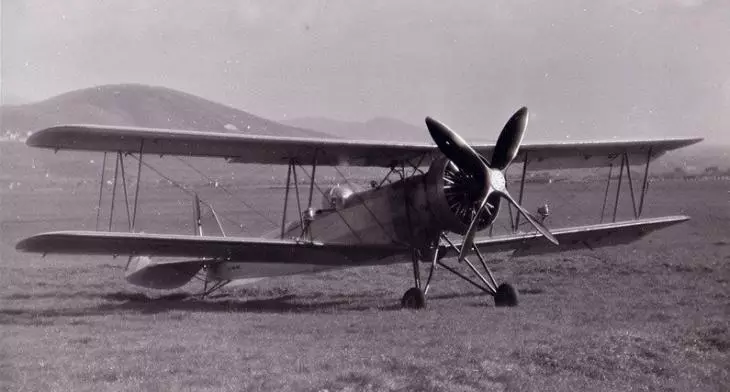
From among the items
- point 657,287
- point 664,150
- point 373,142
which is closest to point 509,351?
point 373,142

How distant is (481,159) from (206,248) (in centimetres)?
454

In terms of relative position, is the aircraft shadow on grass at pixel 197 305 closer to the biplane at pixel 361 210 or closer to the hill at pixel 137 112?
the biplane at pixel 361 210

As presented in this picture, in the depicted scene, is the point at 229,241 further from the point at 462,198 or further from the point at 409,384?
the point at 409,384

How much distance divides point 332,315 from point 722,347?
557 centimetres

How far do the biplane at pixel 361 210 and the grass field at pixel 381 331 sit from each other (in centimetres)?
82

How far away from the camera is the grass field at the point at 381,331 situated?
5.71m

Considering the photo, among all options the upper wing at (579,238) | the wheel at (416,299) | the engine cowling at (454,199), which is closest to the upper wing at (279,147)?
the engine cowling at (454,199)

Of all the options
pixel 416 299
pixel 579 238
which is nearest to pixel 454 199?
pixel 416 299

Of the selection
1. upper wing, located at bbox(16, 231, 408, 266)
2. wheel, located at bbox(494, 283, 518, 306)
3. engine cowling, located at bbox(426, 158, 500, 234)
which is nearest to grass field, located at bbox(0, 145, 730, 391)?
wheel, located at bbox(494, 283, 518, 306)

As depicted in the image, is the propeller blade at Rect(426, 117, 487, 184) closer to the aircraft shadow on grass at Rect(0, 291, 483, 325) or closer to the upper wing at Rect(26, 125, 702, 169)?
the upper wing at Rect(26, 125, 702, 169)

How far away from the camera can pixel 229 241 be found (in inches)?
385

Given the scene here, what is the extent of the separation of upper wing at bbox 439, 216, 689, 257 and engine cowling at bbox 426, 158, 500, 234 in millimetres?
1459

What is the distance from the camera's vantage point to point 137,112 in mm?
117500

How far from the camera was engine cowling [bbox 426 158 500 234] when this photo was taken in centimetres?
993
